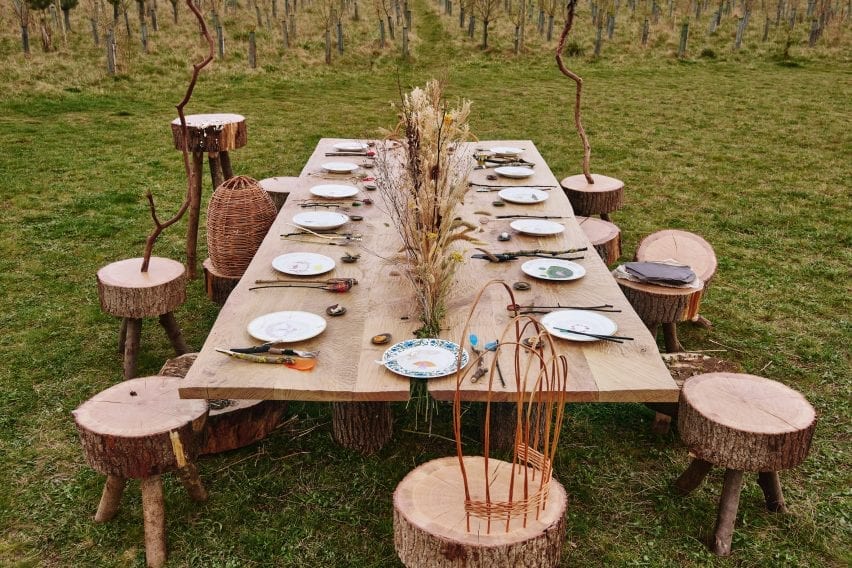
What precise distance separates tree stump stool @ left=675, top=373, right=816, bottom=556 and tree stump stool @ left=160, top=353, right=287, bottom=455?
6.62 ft

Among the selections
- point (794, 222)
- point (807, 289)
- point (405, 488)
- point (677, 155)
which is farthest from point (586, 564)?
point (677, 155)

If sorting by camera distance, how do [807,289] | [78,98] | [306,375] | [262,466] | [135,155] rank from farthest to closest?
1. [78,98]
2. [135,155]
3. [807,289]
4. [262,466]
5. [306,375]

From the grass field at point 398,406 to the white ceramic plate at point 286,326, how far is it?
91 centimetres

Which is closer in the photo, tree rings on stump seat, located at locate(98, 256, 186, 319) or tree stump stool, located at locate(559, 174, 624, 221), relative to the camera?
tree rings on stump seat, located at locate(98, 256, 186, 319)

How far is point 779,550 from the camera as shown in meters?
3.07

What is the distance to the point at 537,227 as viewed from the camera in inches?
164

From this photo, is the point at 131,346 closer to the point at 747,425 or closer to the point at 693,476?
the point at 693,476

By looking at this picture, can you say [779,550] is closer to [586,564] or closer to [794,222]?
[586,564]

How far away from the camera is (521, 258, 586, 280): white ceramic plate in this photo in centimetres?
348

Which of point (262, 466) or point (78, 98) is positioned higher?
point (78, 98)

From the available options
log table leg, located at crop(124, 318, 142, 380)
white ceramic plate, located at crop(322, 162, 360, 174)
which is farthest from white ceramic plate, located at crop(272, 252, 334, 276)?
white ceramic plate, located at crop(322, 162, 360, 174)

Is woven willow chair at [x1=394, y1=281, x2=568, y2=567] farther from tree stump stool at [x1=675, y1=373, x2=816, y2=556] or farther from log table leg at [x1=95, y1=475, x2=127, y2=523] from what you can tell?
log table leg at [x1=95, y1=475, x2=127, y2=523]

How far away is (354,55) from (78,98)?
6.12 m

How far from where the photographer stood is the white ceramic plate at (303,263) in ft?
11.6
